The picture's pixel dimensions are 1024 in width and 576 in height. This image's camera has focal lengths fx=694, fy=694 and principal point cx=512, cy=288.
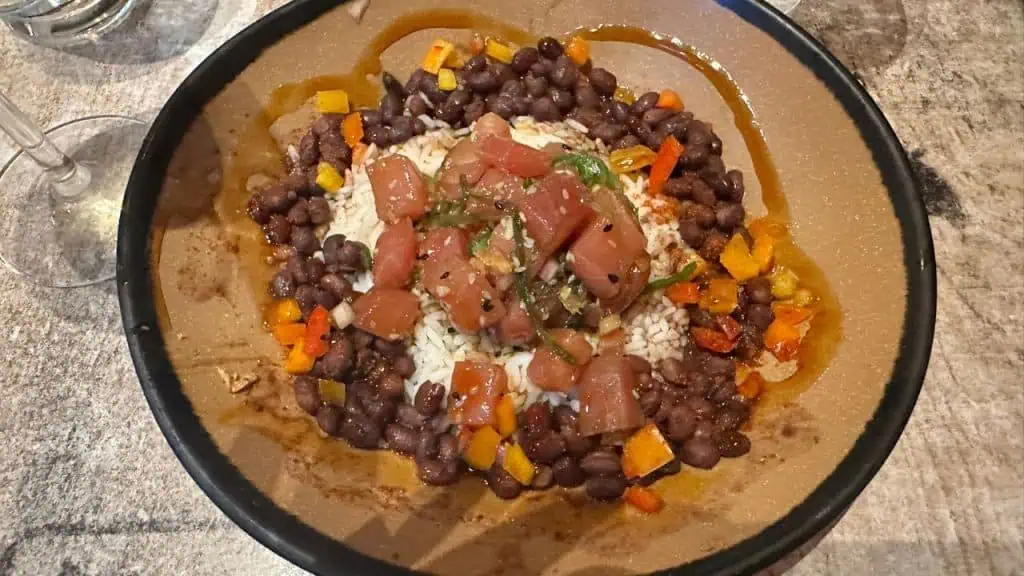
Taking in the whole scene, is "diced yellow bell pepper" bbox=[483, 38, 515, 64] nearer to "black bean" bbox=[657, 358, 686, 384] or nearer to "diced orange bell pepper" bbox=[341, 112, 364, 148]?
"diced orange bell pepper" bbox=[341, 112, 364, 148]

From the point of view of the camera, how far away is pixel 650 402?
206 cm

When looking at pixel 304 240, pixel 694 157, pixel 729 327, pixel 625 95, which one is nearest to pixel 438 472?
pixel 304 240

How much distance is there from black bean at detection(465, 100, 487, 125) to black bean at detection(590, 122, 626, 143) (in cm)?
41

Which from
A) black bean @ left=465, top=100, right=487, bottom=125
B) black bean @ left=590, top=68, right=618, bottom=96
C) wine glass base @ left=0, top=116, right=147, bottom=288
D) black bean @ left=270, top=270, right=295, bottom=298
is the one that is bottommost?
wine glass base @ left=0, top=116, right=147, bottom=288

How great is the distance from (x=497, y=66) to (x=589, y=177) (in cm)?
63

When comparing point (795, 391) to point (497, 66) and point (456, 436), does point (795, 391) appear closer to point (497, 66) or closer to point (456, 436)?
point (456, 436)

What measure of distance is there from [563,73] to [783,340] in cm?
120

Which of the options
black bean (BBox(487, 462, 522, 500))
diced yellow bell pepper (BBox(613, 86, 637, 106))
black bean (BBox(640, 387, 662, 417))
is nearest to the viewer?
black bean (BBox(487, 462, 522, 500))

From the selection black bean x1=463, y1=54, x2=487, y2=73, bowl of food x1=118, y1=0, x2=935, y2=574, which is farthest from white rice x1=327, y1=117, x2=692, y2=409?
black bean x1=463, y1=54, x2=487, y2=73

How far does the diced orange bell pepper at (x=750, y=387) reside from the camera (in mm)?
2131

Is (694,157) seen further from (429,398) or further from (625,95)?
(429,398)

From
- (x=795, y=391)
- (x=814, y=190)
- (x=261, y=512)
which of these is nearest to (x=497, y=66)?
(x=814, y=190)

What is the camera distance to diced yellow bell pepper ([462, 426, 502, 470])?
2.02m

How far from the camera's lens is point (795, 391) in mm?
2072
